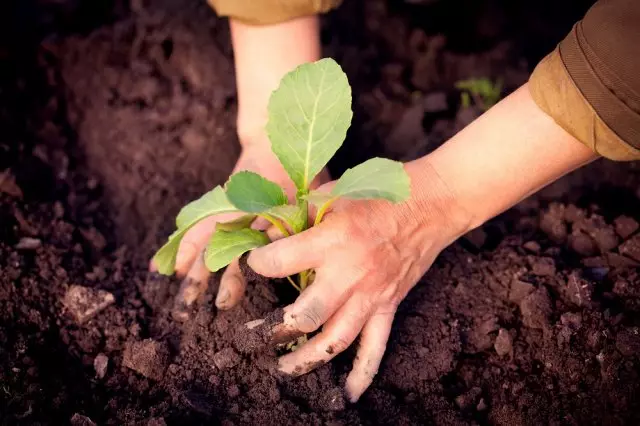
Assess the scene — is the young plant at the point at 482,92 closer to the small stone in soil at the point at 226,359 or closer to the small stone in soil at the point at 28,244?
the small stone in soil at the point at 226,359

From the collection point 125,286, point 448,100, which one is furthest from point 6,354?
point 448,100

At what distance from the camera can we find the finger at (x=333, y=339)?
156 centimetres

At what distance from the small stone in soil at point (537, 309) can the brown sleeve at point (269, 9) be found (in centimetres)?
113

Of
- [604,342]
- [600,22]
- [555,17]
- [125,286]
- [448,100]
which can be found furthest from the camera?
[555,17]

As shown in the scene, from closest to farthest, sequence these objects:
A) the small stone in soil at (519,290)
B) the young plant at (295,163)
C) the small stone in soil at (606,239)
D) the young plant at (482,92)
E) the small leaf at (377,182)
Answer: the small leaf at (377,182) < the young plant at (295,163) < the small stone in soil at (519,290) < the small stone in soil at (606,239) < the young plant at (482,92)

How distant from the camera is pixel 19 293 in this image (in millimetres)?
1795

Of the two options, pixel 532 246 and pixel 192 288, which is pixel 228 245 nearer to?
pixel 192 288

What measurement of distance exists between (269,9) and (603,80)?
1.06m

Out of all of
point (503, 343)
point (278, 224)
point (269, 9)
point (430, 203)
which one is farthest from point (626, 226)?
point (269, 9)

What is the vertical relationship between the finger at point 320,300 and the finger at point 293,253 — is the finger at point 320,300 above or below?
below

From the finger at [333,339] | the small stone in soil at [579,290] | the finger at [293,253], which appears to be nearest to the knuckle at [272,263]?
the finger at [293,253]

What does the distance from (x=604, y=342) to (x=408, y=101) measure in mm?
1321

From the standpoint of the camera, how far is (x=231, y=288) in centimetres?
170

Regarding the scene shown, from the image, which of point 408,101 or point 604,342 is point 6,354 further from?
point 408,101
